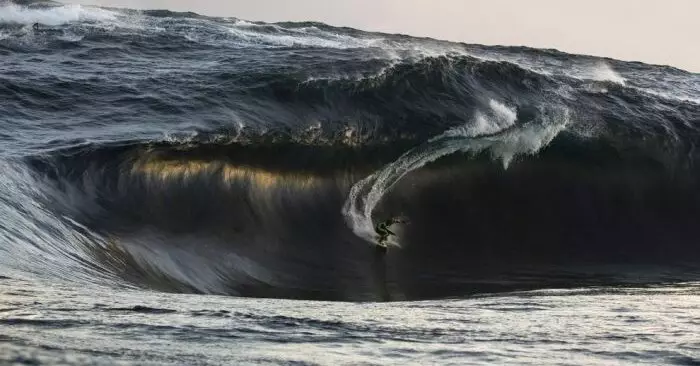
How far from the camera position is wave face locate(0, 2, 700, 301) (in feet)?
34.7

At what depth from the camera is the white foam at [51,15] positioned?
2414 centimetres

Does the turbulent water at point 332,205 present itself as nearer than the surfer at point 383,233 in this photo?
Yes

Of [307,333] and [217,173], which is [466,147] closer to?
[217,173]

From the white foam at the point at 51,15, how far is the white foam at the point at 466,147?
45.5 feet

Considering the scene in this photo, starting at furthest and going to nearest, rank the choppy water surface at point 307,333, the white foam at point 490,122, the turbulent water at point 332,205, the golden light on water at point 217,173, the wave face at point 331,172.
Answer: the white foam at point 490,122
the golden light on water at point 217,173
the wave face at point 331,172
the turbulent water at point 332,205
the choppy water surface at point 307,333

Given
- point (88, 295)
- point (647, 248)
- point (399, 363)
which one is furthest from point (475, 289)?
point (399, 363)

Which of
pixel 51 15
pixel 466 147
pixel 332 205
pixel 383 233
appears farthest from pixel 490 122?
pixel 51 15

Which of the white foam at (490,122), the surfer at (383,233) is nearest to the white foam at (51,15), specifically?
the white foam at (490,122)

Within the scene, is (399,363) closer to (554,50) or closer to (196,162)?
(196,162)

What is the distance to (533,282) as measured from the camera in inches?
476

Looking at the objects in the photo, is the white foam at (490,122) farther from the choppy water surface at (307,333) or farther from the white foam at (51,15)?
the white foam at (51,15)

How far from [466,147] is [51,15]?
15502mm

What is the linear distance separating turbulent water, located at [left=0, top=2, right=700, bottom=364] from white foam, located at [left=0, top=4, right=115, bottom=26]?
2397mm

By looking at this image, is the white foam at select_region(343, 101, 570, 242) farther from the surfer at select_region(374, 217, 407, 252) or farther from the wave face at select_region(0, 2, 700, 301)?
the surfer at select_region(374, 217, 407, 252)
